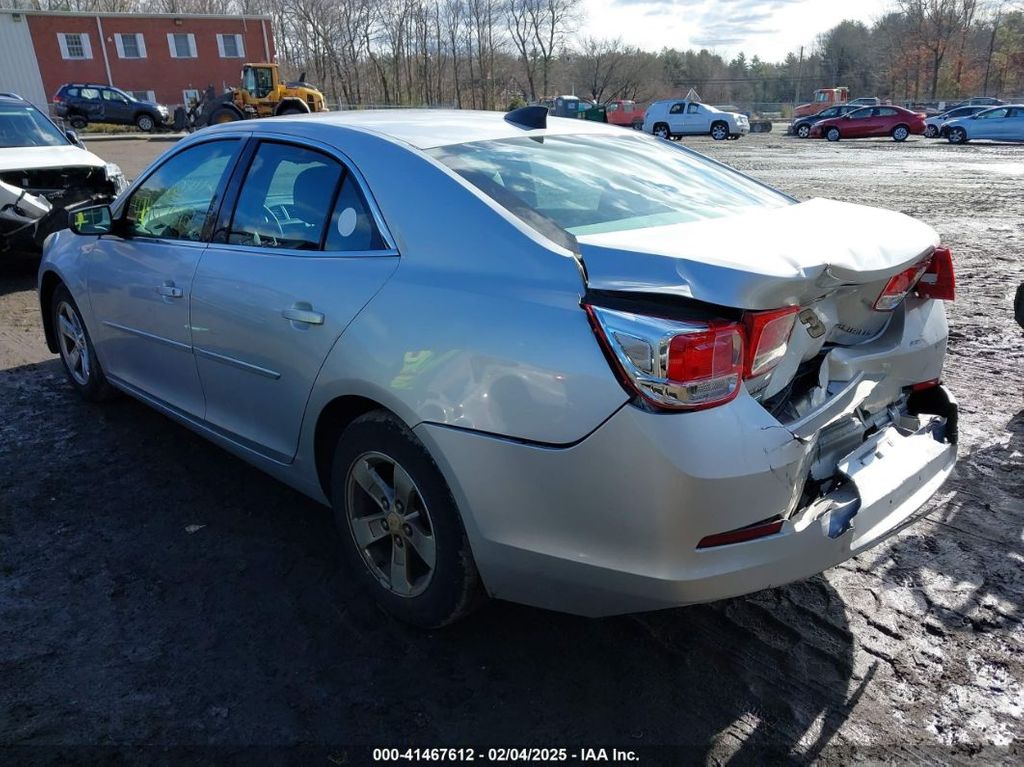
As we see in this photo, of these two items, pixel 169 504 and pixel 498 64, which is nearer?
pixel 169 504

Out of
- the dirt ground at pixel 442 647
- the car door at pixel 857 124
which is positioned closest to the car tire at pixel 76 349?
the dirt ground at pixel 442 647

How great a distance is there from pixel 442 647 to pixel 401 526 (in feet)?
1.44

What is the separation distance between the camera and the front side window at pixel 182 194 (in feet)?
11.5

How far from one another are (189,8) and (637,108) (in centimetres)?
5216

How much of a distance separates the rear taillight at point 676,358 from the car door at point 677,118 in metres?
36.7

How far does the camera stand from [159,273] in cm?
362

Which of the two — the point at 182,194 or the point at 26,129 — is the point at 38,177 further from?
the point at 182,194

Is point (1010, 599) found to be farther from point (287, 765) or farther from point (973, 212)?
point (973, 212)

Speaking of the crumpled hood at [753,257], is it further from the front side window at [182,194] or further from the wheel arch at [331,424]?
the front side window at [182,194]

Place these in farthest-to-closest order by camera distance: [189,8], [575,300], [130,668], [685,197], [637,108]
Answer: [189,8] < [637,108] < [685,197] < [130,668] < [575,300]

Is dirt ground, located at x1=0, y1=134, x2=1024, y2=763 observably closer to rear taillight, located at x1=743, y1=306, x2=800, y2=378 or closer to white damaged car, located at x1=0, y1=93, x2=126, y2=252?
rear taillight, located at x1=743, y1=306, x2=800, y2=378

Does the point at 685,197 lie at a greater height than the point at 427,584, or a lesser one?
greater

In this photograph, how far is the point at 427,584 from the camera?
2.58 metres

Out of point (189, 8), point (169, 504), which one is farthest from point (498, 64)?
point (169, 504)
